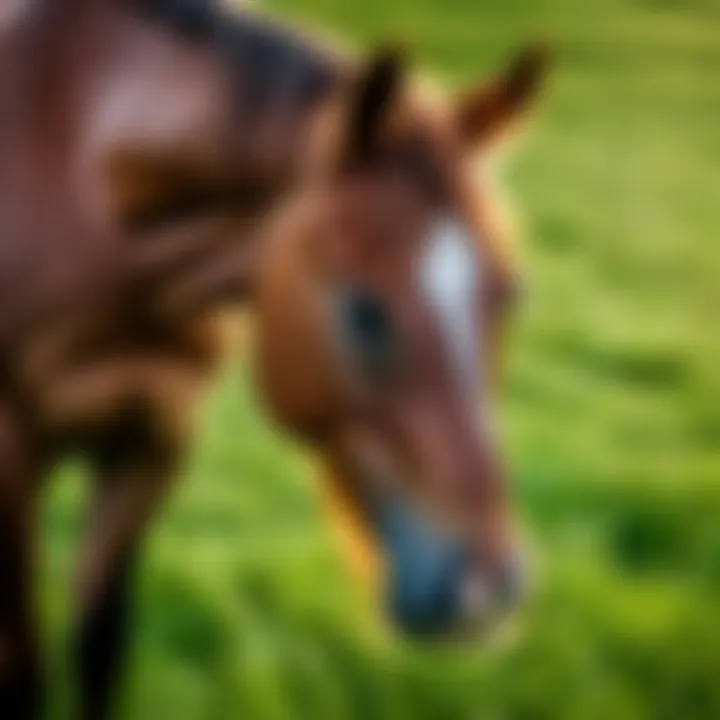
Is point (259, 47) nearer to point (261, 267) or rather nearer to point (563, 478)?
point (261, 267)

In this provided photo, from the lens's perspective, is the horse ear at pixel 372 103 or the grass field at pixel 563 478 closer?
the horse ear at pixel 372 103

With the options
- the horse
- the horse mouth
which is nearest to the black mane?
the horse

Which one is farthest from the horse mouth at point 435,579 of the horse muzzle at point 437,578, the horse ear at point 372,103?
the horse ear at point 372,103

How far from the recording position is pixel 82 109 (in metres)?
0.73

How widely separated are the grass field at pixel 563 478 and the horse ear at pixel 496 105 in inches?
2.9

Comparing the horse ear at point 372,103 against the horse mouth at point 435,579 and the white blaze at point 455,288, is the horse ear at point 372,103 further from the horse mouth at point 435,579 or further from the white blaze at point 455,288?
the horse mouth at point 435,579

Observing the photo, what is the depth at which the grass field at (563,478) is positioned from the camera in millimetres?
781

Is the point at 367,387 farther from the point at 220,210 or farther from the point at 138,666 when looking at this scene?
the point at 138,666

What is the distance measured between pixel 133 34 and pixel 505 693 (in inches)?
14.7

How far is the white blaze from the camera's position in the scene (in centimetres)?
67

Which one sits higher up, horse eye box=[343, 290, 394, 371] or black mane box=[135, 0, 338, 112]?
black mane box=[135, 0, 338, 112]

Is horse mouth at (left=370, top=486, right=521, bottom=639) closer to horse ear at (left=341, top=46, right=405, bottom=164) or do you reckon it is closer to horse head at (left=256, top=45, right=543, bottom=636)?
horse head at (left=256, top=45, right=543, bottom=636)

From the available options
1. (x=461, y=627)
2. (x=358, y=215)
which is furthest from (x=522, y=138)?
(x=461, y=627)

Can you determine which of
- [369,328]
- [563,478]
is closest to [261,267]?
[369,328]
